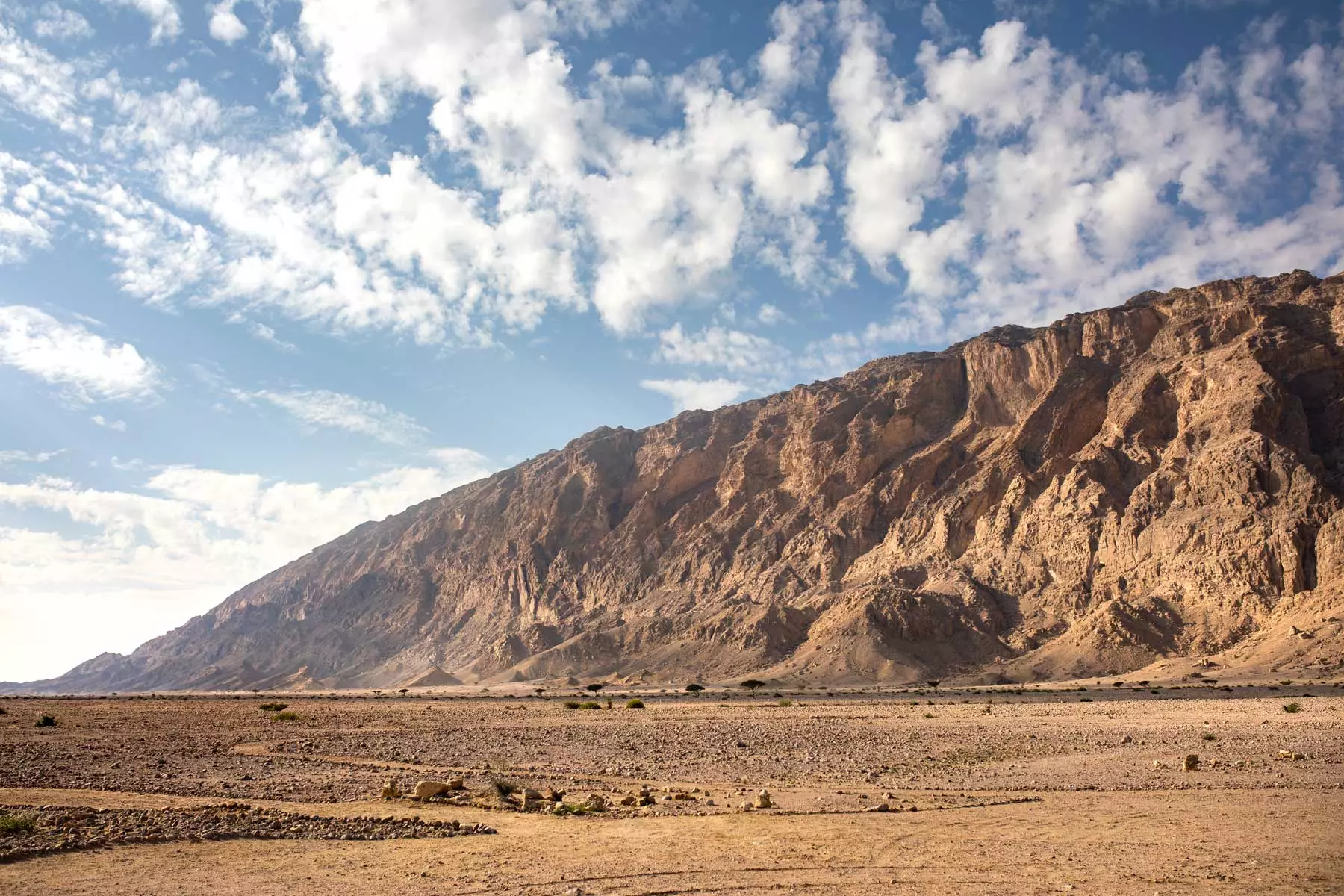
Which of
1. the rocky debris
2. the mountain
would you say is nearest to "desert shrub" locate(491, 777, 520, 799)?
the rocky debris

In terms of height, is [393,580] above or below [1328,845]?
above

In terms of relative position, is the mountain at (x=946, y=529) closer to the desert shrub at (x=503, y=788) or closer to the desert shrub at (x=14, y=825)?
the desert shrub at (x=503, y=788)

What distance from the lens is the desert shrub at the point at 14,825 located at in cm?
1109

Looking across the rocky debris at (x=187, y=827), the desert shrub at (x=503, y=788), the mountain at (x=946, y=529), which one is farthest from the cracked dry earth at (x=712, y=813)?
the mountain at (x=946, y=529)

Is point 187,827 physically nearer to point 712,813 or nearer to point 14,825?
point 14,825

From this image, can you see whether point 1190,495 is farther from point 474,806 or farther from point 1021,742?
point 474,806

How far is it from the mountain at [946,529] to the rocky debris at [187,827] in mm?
65656

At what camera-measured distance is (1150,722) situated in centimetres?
2852

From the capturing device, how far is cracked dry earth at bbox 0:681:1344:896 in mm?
9492

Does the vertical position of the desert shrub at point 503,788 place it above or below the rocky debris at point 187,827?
below

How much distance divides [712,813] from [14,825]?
9.11 metres

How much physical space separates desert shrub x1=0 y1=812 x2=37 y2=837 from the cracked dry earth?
8 centimetres

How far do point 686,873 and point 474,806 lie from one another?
5.52 meters

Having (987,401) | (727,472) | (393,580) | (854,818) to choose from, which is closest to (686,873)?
(854,818)
